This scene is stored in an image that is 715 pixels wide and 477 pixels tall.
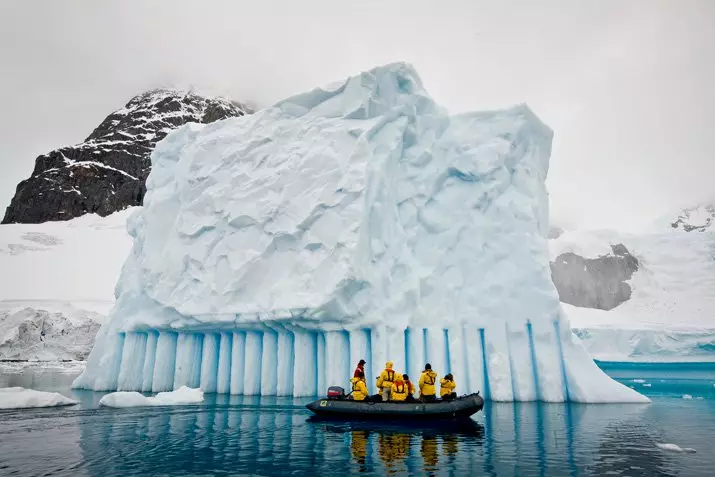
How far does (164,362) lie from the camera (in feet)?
64.1

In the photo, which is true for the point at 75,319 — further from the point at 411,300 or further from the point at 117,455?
the point at 117,455

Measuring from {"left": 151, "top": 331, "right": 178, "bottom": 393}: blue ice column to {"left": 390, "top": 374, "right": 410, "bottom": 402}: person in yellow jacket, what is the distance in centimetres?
964

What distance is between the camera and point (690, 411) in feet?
52.1

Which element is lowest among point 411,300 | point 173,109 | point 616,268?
point 411,300

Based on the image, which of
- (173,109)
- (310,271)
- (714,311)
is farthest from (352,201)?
(173,109)

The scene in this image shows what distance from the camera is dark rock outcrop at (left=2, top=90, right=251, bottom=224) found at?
3076 inches

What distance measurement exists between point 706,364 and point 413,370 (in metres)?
27.3

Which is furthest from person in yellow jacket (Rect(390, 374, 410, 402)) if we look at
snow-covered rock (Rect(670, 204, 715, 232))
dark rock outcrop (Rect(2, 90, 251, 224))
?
snow-covered rock (Rect(670, 204, 715, 232))

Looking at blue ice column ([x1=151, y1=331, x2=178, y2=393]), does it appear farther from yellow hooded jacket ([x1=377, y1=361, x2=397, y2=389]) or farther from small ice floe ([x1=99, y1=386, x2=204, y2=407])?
yellow hooded jacket ([x1=377, y1=361, x2=397, y2=389])

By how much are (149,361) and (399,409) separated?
1141 cm

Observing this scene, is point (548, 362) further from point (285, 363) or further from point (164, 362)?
point (164, 362)

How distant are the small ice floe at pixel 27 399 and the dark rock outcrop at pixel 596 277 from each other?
4625 centimetres

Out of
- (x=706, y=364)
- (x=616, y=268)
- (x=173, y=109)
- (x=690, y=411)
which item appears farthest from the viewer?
(x=173, y=109)

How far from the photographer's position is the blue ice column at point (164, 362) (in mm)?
18953
